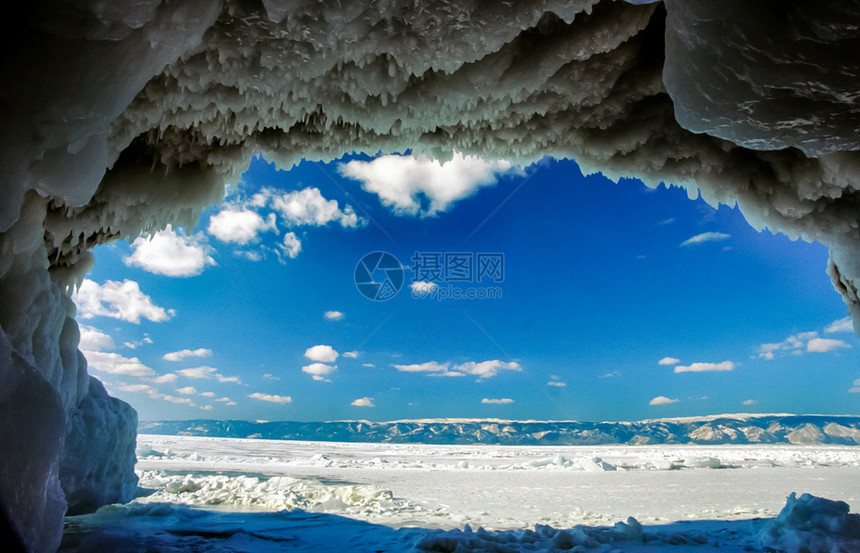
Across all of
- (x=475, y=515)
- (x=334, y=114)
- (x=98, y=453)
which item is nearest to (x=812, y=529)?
(x=475, y=515)

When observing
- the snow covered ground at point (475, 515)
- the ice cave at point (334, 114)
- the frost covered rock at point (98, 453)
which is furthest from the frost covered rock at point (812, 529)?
the frost covered rock at point (98, 453)

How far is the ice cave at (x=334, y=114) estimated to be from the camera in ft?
7.91

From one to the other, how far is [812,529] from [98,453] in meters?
8.86

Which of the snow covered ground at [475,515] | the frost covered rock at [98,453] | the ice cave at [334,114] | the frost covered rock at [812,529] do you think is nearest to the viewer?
the ice cave at [334,114]

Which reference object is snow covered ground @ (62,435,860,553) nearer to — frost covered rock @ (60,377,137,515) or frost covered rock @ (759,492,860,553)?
frost covered rock @ (759,492,860,553)

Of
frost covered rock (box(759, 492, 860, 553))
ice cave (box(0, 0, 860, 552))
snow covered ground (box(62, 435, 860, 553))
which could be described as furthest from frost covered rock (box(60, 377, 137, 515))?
frost covered rock (box(759, 492, 860, 553))

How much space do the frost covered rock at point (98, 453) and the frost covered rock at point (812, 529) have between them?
825 cm

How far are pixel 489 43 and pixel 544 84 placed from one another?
1104mm

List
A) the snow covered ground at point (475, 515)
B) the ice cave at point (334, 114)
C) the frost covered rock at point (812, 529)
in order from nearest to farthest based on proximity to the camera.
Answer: the ice cave at point (334, 114) < the frost covered rock at point (812, 529) < the snow covered ground at point (475, 515)

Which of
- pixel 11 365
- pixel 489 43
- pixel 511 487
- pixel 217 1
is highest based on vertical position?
pixel 489 43

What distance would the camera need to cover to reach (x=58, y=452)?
3.05 meters

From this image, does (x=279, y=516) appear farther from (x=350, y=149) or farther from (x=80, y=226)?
(x=350, y=149)

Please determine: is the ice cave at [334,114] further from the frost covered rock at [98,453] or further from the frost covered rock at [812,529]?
the frost covered rock at [812,529]

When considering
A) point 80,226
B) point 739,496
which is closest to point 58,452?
point 80,226
